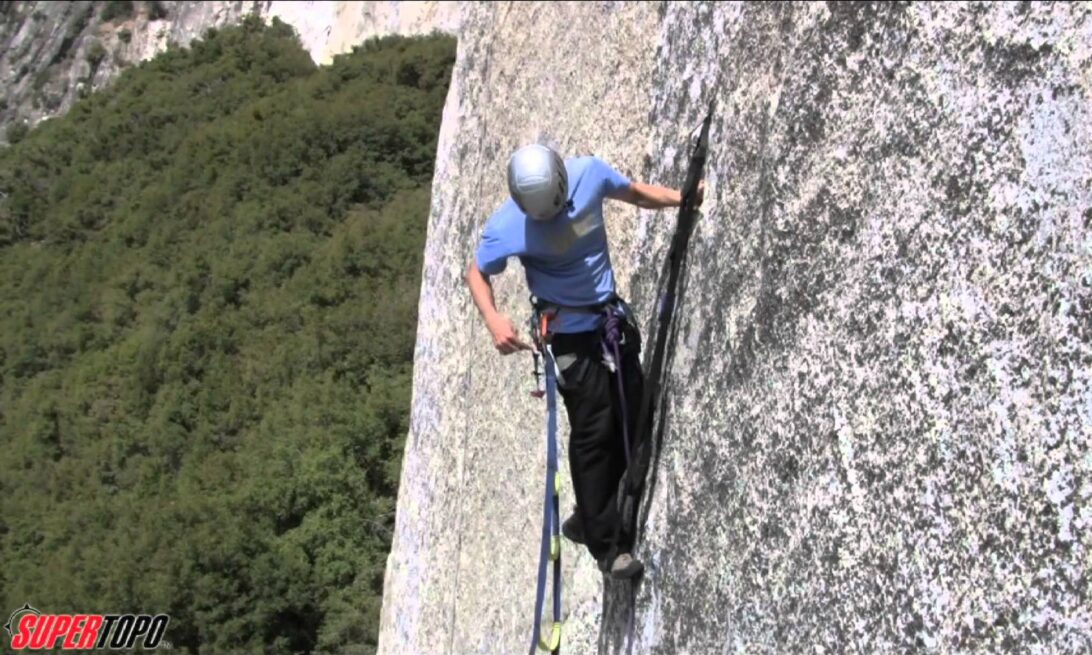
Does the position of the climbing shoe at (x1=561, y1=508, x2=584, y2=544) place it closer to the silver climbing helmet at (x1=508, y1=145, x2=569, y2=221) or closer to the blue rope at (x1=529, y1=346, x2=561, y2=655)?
the blue rope at (x1=529, y1=346, x2=561, y2=655)

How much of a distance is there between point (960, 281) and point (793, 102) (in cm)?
119

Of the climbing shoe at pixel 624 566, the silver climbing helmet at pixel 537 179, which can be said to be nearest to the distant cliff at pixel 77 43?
the silver climbing helmet at pixel 537 179

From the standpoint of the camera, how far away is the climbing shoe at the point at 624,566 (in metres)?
4.65

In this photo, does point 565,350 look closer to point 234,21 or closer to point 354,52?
point 354,52

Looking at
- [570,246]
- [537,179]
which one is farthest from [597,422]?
[537,179]

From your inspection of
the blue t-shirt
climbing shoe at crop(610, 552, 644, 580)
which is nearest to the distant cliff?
the blue t-shirt

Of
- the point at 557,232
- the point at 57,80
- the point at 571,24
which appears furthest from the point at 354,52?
the point at 557,232

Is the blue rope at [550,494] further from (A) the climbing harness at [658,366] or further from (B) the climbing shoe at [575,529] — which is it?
(A) the climbing harness at [658,366]

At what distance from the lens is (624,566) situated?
4.65m

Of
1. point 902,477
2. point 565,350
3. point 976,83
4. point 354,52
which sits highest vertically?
point 354,52

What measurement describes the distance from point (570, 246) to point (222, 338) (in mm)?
26909

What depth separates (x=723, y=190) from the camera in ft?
14.9

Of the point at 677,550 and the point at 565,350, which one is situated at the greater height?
the point at 565,350

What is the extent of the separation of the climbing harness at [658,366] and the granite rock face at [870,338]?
0.09 m
